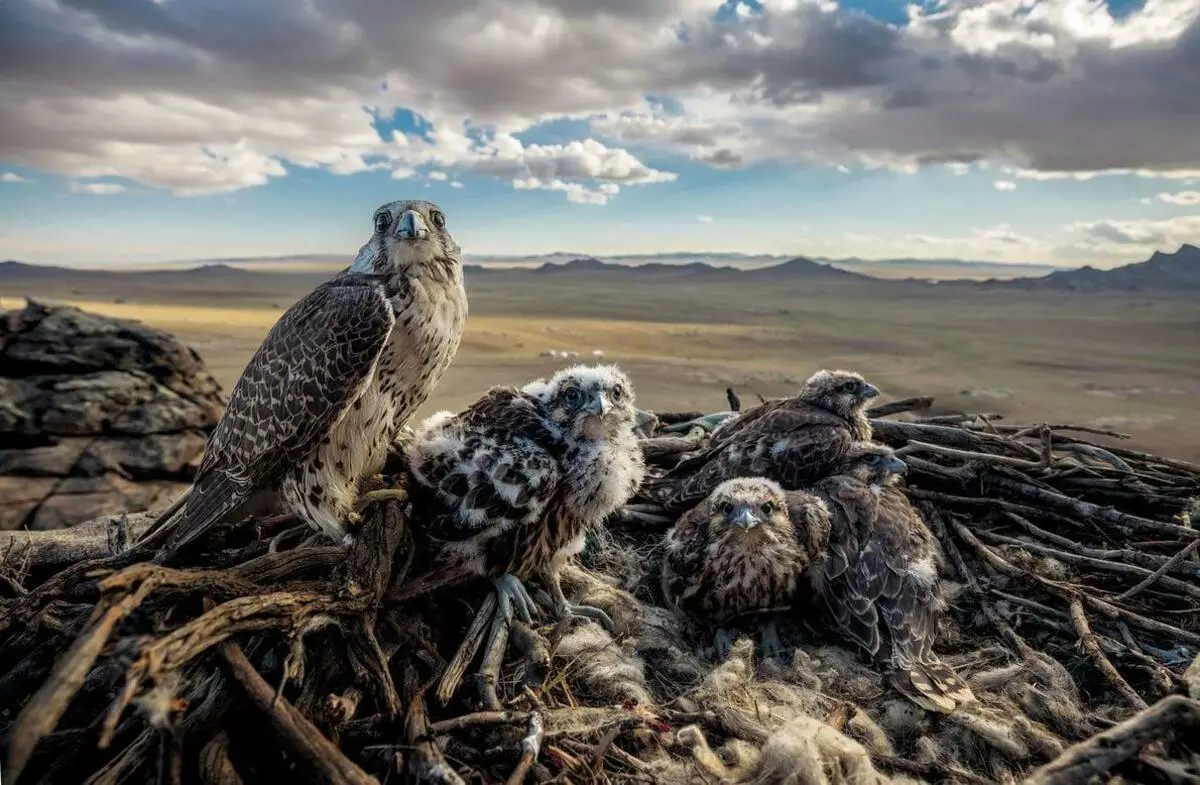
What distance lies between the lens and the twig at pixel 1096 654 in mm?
2615

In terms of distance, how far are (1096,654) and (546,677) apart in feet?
7.10

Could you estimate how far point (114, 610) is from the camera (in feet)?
5.58

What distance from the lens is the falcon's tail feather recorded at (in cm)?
254

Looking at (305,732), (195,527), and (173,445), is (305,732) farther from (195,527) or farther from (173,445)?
(173,445)

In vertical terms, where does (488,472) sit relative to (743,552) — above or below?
above

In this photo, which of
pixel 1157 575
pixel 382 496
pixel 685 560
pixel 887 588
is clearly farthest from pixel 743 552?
pixel 1157 575

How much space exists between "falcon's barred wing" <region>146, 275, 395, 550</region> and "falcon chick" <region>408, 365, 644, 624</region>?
477 mm

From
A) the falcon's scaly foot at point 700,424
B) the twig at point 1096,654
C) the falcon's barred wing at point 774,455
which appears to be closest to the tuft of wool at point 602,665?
the falcon's barred wing at point 774,455

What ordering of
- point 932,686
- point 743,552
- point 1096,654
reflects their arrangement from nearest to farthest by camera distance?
point 932,686, point 1096,654, point 743,552

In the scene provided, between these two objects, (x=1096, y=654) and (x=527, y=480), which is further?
(x=1096, y=654)

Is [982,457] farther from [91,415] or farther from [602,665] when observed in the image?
[91,415]

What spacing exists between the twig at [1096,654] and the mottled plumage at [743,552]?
3.45 ft

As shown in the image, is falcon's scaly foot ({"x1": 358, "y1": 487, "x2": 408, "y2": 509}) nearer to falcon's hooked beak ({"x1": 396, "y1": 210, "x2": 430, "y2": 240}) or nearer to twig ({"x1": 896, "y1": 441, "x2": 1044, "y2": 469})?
falcon's hooked beak ({"x1": 396, "y1": 210, "x2": 430, "y2": 240})

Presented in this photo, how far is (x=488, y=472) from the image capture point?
2.74 m
